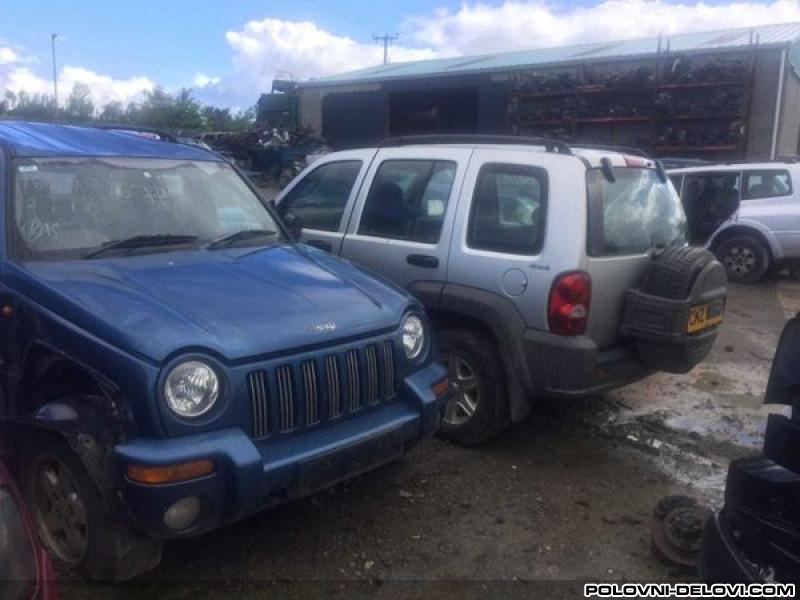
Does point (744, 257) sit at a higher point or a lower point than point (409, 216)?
lower

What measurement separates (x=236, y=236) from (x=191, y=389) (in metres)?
1.54

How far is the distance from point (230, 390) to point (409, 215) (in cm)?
243

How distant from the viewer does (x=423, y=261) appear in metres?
4.86

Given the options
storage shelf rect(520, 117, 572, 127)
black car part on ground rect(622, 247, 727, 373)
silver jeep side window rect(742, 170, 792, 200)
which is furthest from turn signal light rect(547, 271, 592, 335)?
storage shelf rect(520, 117, 572, 127)

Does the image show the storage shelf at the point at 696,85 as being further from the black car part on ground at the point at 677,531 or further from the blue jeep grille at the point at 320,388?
the blue jeep grille at the point at 320,388

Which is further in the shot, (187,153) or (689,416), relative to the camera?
(689,416)

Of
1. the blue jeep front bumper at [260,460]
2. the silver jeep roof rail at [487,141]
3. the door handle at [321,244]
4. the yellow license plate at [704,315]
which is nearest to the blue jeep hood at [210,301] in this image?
the blue jeep front bumper at [260,460]

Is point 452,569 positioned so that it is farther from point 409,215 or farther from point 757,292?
point 757,292

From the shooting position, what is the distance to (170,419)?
284cm

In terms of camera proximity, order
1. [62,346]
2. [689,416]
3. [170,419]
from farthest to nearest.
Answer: [689,416]
[62,346]
[170,419]

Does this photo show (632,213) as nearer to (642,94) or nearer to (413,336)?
(413,336)

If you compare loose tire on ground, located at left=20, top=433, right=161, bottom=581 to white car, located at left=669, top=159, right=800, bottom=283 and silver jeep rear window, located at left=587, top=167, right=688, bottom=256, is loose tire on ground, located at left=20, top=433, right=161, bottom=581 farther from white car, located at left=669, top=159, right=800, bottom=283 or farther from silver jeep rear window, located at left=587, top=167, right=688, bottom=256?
white car, located at left=669, top=159, right=800, bottom=283

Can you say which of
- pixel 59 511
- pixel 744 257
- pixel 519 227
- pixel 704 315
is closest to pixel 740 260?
pixel 744 257

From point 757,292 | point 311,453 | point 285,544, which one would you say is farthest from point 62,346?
point 757,292
